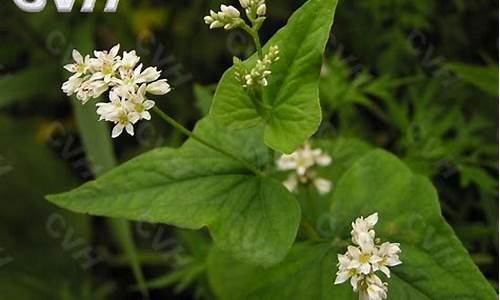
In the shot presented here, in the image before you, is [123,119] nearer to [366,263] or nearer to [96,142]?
[366,263]

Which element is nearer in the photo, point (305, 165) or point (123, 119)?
point (123, 119)

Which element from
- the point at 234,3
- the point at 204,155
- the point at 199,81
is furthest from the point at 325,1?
the point at 199,81

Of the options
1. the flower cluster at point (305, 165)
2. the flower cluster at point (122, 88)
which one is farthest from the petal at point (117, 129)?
the flower cluster at point (305, 165)

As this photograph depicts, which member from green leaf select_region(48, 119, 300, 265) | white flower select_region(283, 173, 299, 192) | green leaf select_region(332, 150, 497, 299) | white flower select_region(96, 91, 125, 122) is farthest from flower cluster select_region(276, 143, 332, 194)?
white flower select_region(96, 91, 125, 122)

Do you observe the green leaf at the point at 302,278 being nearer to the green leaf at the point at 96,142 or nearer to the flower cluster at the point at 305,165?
the flower cluster at the point at 305,165

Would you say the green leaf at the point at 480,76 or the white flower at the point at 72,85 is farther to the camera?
the green leaf at the point at 480,76

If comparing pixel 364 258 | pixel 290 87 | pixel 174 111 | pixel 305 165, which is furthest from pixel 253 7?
pixel 174 111

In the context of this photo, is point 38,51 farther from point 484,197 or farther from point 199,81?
point 484,197
